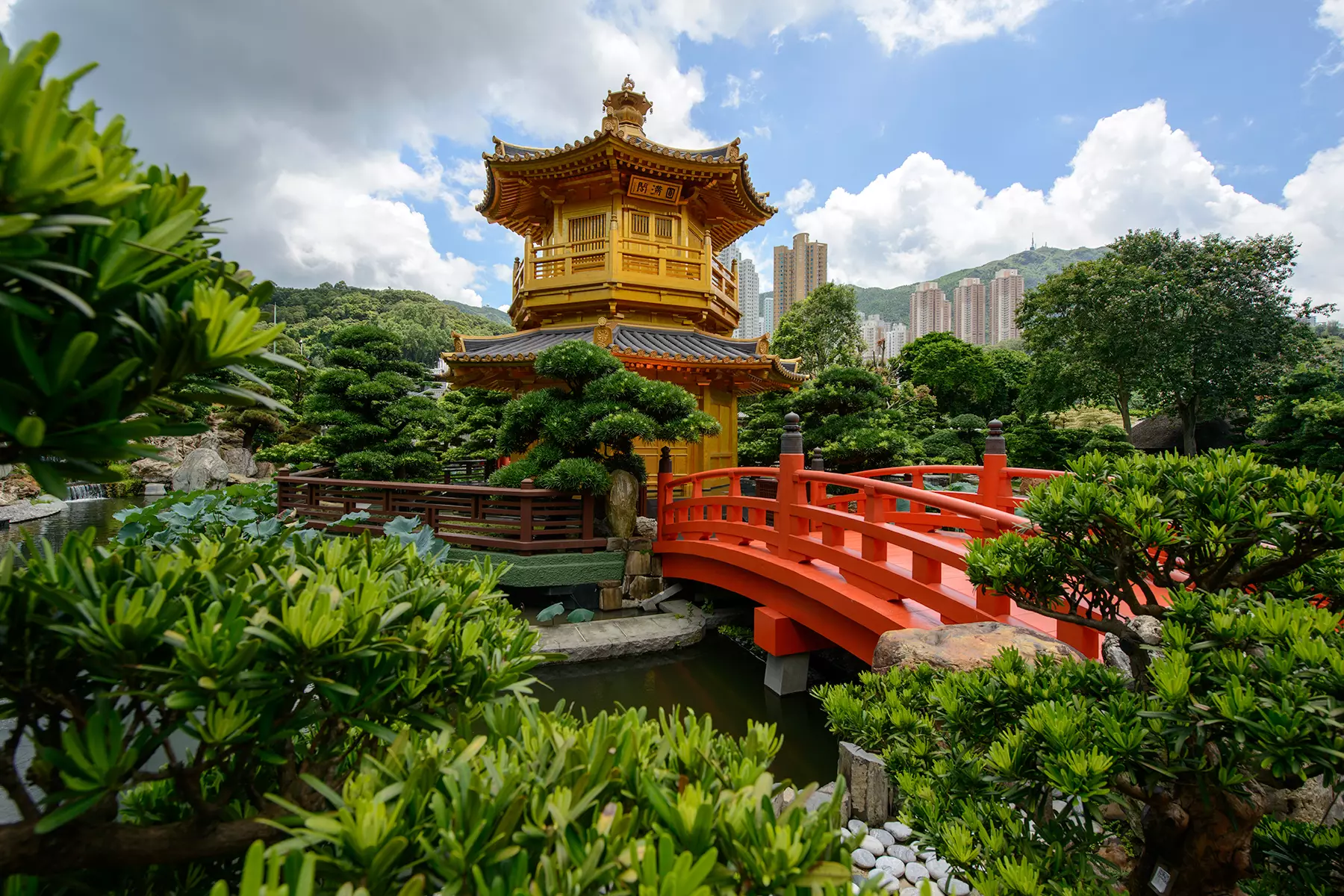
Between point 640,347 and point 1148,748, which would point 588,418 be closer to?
point 640,347

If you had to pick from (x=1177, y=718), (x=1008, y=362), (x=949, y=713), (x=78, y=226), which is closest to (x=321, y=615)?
(x=78, y=226)

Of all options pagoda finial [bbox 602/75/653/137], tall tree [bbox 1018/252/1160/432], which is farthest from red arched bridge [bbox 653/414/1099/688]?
tall tree [bbox 1018/252/1160/432]

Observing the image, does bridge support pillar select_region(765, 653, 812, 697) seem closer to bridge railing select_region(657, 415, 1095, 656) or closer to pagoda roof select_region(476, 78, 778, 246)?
bridge railing select_region(657, 415, 1095, 656)

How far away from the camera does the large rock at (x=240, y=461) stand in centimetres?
2119

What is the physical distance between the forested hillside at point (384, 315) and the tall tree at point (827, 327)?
96.4 feet

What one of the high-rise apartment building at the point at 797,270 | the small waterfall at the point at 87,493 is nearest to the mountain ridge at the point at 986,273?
the high-rise apartment building at the point at 797,270

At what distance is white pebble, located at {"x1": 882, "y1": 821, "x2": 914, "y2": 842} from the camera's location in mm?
3176

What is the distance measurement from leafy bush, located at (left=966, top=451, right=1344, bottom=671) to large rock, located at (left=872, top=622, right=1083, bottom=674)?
108 centimetres

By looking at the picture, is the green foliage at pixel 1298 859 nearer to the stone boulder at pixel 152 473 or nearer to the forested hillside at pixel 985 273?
the stone boulder at pixel 152 473

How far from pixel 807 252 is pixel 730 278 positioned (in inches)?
2152

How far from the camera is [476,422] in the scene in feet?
47.3

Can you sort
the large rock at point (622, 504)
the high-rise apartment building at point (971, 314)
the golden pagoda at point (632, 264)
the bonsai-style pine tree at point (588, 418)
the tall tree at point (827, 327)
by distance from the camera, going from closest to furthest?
the bonsai-style pine tree at point (588, 418) → the large rock at point (622, 504) → the golden pagoda at point (632, 264) → the tall tree at point (827, 327) → the high-rise apartment building at point (971, 314)

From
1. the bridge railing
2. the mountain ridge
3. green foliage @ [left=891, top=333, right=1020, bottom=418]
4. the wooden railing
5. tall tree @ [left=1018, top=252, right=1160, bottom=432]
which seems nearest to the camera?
the bridge railing

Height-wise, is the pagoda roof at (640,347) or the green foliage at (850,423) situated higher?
the pagoda roof at (640,347)
